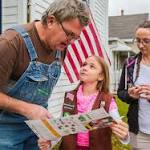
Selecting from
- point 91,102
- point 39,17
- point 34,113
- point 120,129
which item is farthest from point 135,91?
point 39,17

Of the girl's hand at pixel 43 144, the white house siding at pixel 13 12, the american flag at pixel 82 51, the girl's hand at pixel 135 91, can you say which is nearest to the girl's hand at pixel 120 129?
the girl's hand at pixel 43 144

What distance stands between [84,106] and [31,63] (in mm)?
1154

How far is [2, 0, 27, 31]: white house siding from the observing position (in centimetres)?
721

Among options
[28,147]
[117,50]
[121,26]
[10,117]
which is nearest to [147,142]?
[28,147]

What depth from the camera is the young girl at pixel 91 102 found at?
365 centimetres

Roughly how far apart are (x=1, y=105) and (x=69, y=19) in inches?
24.6

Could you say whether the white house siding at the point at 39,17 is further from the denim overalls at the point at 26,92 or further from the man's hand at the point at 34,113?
the man's hand at the point at 34,113

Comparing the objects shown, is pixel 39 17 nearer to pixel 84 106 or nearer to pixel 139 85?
pixel 139 85

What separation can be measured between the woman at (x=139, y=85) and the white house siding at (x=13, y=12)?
11.2 feet

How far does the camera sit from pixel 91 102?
12.4 ft

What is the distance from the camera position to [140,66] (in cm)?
409

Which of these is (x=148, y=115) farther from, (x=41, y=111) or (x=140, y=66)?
(x=41, y=111)

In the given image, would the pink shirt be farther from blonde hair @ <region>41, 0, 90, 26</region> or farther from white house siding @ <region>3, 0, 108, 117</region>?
white house siding @ <region>3, 0, 108, 117</region>

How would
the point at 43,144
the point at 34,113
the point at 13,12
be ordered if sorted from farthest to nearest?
the point at 13,12
the point at 43,144
the point at 34,113
